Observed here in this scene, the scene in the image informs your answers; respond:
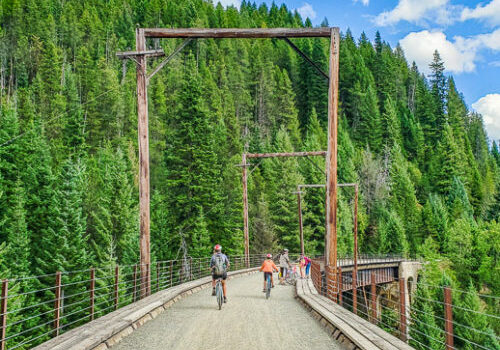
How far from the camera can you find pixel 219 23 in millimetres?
128625

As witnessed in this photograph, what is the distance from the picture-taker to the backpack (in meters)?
14.5

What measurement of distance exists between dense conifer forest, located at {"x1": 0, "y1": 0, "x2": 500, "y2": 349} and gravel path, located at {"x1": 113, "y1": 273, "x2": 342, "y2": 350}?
69.5ft

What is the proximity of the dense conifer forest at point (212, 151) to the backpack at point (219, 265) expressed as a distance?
20.3 m

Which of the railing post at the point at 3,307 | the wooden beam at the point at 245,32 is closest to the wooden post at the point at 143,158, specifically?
the wooden beam at the point at 245,32

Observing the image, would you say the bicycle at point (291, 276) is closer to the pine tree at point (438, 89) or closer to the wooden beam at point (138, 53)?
the wooden beam at point (138, 53)

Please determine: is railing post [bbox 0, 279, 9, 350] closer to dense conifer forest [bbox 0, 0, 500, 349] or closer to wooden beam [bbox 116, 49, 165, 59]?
wooden beam [bbox 116, 49, 165, 59]

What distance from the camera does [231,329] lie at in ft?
34.3

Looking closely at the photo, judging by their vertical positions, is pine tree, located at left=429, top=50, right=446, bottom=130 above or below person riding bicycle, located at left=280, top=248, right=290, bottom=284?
above

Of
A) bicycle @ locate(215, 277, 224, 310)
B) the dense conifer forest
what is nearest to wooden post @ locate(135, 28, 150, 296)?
bicycle @ locate(215, 277, 224, 310)

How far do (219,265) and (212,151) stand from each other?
120 ft

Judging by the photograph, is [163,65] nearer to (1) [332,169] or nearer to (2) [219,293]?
(1) [332,169]

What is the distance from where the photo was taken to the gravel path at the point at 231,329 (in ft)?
28.7

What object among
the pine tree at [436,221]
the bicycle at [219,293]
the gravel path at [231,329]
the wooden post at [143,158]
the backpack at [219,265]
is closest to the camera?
the gravel path at [231,329]

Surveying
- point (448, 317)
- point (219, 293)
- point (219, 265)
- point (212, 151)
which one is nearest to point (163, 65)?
point (219, 265)
